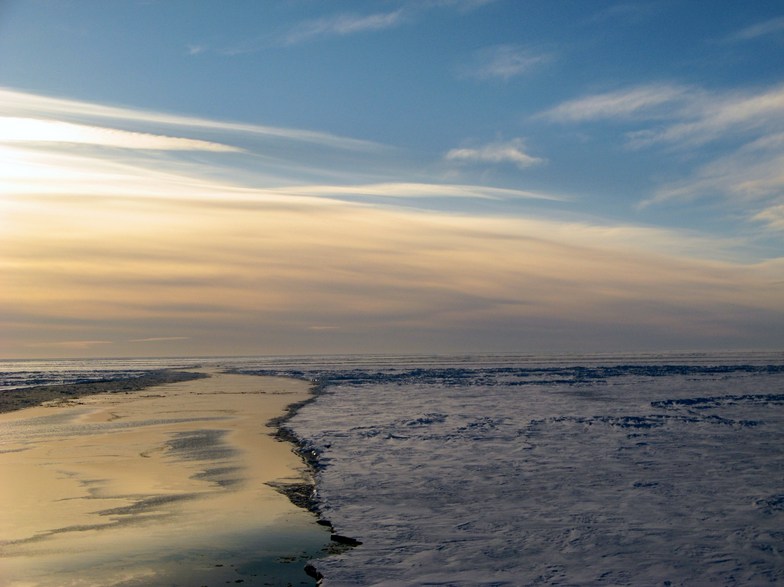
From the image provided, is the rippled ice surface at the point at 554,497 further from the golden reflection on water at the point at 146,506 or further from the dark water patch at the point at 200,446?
the dark water patch at the point at 200,446

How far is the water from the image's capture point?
9430 mm

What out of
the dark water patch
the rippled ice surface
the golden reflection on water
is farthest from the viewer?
the dark water patch

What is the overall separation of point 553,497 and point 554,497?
0.02 metres

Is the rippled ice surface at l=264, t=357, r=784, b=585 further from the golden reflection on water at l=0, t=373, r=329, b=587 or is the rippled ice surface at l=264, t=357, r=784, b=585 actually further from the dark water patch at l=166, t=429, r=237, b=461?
the dark water patch at l=166, t=429, r=237, b=461

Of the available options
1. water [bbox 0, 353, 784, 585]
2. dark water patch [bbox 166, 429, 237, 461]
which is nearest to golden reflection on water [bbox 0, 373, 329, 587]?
dark water patch [bbox 166, 429, 237, 461]

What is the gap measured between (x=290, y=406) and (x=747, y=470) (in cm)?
2290

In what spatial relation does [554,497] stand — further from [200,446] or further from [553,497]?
[200,446]

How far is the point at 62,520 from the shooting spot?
1165 centimetres

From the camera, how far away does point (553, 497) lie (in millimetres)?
13258

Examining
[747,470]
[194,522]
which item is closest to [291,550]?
[194,522]

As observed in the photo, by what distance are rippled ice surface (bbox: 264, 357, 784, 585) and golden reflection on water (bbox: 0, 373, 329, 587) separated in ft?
3.82

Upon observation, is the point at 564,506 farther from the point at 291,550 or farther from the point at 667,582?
the point at 291,550

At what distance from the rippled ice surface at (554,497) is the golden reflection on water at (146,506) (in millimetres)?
1165

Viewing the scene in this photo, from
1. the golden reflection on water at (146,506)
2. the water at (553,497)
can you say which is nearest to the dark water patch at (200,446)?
the golden reflection on water at (146,506)
